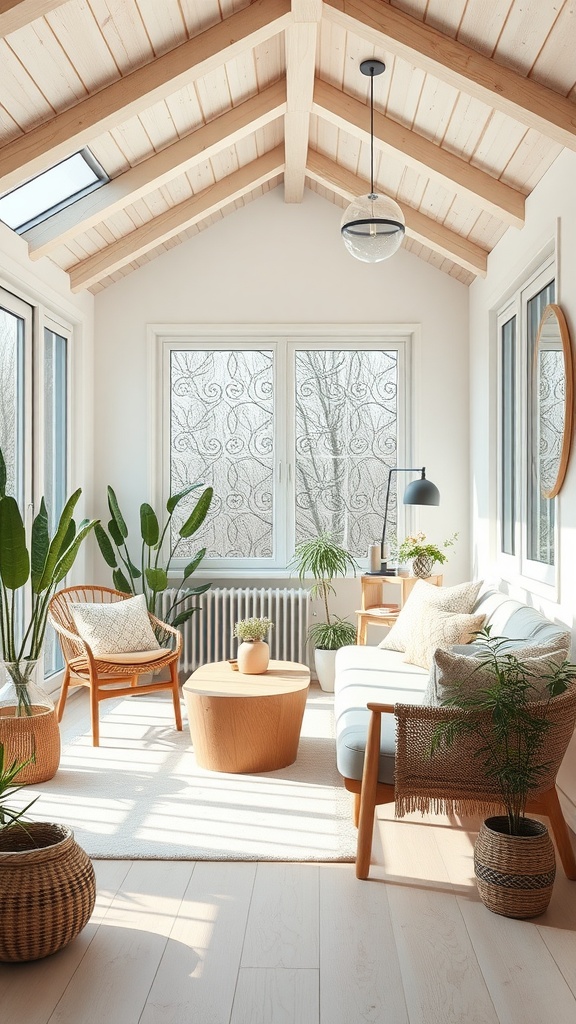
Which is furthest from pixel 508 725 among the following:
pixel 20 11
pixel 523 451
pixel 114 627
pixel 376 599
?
pixel 376 599

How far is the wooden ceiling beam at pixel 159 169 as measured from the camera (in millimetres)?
4953

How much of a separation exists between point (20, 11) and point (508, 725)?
2.94 metres

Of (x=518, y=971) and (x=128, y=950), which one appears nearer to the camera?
(x=518, y=971)

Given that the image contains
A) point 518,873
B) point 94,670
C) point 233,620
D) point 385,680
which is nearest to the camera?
point 518,873

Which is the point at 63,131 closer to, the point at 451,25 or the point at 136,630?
the point at 451,25

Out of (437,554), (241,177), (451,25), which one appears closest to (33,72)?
(451,25)

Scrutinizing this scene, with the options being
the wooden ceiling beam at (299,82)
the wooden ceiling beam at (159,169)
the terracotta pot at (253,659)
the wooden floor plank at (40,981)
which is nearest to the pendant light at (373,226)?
the wooden ceiling beam at (299,82)

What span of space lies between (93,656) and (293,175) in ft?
11.0

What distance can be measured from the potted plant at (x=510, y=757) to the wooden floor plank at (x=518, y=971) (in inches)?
3.1

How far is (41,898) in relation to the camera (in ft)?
7.95

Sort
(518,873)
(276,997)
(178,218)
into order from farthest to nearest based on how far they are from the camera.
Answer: (178,218), (518,873), (276,997)

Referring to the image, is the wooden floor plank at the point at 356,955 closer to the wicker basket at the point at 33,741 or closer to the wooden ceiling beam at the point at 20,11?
the wicker basket at the point at 33,741

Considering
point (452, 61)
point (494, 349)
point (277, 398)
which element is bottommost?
point (277, 398)

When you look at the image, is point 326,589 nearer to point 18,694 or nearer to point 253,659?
point 253,659
